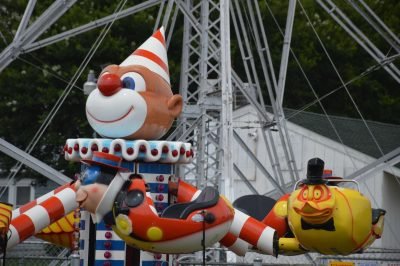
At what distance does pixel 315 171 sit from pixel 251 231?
1142 millimetres

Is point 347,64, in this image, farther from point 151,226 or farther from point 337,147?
point 151,226

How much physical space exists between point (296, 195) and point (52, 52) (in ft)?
67.8

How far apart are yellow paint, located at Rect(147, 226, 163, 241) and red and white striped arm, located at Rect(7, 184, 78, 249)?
179 cm

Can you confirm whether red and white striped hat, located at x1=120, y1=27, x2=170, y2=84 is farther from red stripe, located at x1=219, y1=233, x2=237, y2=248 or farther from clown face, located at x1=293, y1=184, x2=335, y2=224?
clown face, located at x1=293, y1=184, x2=335, y2=224

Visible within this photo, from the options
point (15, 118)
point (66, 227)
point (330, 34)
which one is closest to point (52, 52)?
point (15, 118)

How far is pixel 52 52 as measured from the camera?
30.1 m

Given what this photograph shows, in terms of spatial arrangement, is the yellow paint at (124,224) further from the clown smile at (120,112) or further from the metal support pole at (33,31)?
the metal support pole at (33,31)

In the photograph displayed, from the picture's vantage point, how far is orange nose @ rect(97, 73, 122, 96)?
410 inches

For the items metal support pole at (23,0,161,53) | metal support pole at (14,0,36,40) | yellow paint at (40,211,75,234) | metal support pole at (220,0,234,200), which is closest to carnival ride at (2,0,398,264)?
yellow paint at (40,211,75,234)

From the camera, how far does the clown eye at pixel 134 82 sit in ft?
34.7

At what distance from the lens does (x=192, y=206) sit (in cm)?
945

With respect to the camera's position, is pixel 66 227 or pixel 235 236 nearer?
pixel 235 236

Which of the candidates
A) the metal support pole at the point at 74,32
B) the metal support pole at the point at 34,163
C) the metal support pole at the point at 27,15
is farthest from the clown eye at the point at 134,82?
the metal support pole at the point at 74,32

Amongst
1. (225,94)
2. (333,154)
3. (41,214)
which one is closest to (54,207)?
(41,214)
